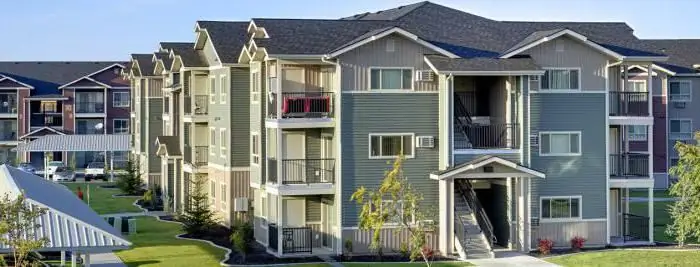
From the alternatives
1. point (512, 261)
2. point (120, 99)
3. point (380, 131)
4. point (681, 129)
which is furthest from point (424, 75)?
point (120, 99)

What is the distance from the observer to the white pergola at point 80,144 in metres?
79.0

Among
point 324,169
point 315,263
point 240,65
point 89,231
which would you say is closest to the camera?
point 89,231

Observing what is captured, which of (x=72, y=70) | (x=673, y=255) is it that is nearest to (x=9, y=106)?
(x=72, y=70)

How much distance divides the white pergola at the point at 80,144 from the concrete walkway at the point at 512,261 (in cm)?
4713

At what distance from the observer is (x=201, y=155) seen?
48.5 metres

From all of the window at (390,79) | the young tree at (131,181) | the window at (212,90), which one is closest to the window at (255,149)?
the window at (390,79)

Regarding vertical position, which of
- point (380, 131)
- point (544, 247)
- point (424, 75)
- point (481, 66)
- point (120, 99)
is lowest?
point (544, 247)

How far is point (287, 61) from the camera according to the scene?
36.2m

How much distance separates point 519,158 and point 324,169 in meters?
6.34

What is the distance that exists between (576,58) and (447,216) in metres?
7.06

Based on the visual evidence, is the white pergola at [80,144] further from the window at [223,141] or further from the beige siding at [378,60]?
the beige siding at [378,60]

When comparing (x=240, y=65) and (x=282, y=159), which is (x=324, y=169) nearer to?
(x=282, y=159)

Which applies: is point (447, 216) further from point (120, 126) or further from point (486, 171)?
point (120, 126)

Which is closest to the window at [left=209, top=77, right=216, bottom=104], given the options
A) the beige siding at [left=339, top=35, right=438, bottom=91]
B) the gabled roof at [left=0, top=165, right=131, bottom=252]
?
the beige siding at [left=339, top=35, right=438, bottom=91]
